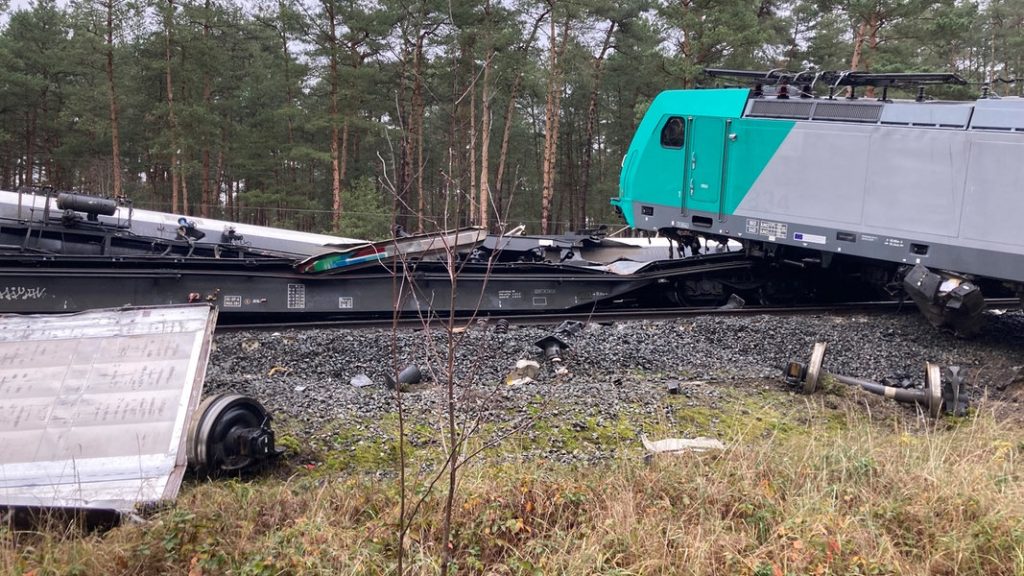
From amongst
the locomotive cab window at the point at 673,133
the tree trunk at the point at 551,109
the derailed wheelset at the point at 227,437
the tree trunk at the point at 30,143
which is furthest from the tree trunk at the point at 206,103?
the derailed wheelset at the point at 227,437

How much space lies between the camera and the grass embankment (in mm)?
3336

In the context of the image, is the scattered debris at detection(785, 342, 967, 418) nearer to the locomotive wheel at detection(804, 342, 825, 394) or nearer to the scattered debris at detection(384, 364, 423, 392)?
the locomotive wheel at detection(804, 342, 825, 394)

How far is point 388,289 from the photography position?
948 centimetres

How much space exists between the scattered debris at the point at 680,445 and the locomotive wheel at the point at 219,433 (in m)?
2.69

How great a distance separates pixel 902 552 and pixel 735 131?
24.6ft

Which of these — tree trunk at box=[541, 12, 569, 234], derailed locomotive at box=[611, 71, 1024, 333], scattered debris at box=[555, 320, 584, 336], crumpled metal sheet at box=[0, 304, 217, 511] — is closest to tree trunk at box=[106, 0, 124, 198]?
tree trunk at box=[541, 12, 569, 234]

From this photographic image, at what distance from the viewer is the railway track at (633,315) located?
29.1 feet

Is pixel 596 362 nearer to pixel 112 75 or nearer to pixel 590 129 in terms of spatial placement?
pixel 112 75

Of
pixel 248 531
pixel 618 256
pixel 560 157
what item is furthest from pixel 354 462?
pixel 560 157

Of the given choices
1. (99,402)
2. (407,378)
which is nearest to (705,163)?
(407,378)

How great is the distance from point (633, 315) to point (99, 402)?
274 inches

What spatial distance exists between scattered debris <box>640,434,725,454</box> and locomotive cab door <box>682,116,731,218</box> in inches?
235

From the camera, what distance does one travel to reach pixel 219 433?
4344 mm

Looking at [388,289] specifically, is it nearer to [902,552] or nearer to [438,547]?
[438,547]
